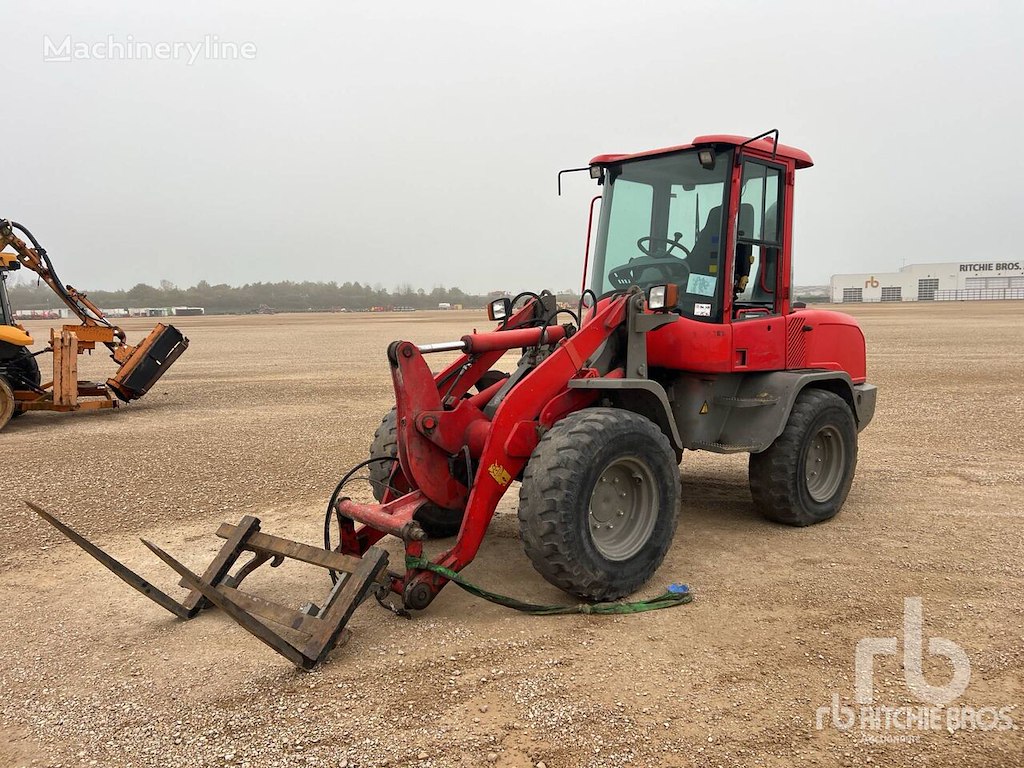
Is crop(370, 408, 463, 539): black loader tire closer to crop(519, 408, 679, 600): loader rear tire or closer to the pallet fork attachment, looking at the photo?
the pallet fork attachment

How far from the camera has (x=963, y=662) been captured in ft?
Result: 11.9

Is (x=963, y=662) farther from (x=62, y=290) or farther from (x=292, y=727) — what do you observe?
(x=62, y=290)

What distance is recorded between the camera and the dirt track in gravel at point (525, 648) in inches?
120

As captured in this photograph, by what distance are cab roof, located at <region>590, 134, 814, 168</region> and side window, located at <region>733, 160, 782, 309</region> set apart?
0.14m

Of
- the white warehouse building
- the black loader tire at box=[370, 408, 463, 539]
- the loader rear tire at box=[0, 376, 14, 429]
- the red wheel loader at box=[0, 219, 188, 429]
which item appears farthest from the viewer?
the white warehouse building

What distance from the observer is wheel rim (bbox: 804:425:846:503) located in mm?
6133

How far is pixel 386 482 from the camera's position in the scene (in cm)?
507

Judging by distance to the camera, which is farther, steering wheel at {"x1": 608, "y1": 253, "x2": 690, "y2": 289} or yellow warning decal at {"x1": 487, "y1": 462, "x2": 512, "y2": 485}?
steering wheel at {"x1": 608, "y1": 253, "x2": 690, "y2": 289}

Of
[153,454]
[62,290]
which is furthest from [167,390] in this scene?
[153,454]

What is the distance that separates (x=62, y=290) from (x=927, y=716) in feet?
45.0

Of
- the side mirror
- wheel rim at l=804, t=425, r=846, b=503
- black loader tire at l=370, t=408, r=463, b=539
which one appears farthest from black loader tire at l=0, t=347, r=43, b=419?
wheel rim at l=804, t=425, r=846, b=503

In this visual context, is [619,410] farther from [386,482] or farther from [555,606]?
[386,482]

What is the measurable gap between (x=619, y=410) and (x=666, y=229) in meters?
1.95

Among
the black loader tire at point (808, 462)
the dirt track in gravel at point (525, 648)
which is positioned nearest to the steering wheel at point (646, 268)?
the black loader tire at point (808, 462)
